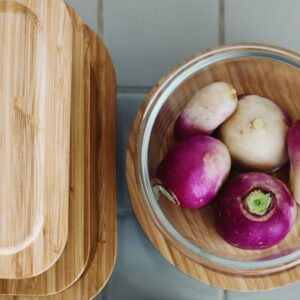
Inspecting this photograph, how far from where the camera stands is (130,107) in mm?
613

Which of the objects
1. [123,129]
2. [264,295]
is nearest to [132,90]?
[123,129]

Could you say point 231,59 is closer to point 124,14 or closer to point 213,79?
point 213,79

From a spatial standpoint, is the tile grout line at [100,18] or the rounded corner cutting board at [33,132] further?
the tile grout line at [100,18]

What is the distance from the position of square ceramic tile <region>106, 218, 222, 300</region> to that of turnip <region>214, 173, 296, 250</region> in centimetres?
13

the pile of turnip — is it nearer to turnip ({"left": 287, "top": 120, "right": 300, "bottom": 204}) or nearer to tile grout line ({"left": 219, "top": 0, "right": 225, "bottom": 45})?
turnip ({"left": 287, "top": 120, "right": 300, "bottom": 204})

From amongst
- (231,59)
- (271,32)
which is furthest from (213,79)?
(271,32)

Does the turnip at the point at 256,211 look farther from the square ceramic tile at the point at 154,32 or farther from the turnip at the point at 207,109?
the square ceramic tile at the point at 154,32

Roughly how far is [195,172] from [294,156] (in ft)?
0.30

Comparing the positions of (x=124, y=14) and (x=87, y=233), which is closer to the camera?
(x=87, y=233)

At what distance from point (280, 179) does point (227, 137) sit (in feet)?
0.22

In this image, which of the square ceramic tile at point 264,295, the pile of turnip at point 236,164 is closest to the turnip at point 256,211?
the pile of turnip at point 236,164

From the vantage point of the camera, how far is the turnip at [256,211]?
0.47 meters

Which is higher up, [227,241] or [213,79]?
[213,79]

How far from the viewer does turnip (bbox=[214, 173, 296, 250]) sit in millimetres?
474
